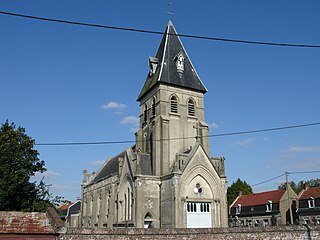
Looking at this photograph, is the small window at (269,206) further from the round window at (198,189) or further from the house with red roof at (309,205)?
the round window at (198,189)

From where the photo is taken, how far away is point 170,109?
36062mm

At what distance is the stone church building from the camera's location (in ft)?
104

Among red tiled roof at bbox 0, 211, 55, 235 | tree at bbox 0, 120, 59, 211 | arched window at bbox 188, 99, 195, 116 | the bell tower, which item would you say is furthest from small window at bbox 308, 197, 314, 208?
red tiled roof at bbox 0, 211, 55, 235

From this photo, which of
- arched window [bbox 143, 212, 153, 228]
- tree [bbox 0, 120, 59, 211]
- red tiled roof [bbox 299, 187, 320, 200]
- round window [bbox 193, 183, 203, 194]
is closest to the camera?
tree [bbox 0, 120, 59, 211]

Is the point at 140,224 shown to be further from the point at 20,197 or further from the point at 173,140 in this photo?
the point at 20,197

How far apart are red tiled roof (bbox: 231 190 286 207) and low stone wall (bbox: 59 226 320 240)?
3248 centimetres

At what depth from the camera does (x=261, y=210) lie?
5384 cm

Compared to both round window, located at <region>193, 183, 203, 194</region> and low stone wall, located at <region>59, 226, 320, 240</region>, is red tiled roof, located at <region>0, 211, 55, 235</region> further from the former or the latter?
round window, located at <region>193, 183, 203, 194</region>

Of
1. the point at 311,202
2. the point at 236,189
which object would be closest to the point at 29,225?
the point at 311,202

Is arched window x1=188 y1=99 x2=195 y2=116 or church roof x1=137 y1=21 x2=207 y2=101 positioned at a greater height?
church roof x1=137 y1=21 x2=207 y2=101

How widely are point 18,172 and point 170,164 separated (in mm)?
14434

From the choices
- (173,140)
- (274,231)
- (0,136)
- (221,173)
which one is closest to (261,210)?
(221,173)

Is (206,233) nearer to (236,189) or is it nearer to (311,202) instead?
(311,202)

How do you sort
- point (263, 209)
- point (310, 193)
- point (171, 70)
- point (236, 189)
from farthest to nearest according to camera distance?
1. point (236, 189)
2. point (263, 209)
3. point (310, 193)
4. point (171, 70)
